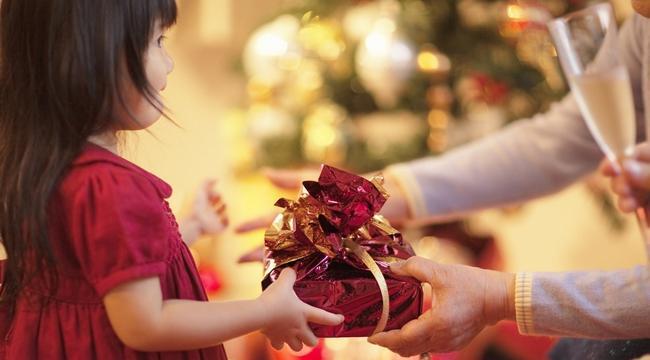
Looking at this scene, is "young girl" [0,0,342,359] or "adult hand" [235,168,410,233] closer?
"young girl" [0,0,342,359]

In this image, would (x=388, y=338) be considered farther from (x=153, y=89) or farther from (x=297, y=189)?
(x=297, y=189)

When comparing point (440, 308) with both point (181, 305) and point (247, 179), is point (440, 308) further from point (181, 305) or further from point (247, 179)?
point (247, 179)

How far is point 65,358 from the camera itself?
69 centimetres

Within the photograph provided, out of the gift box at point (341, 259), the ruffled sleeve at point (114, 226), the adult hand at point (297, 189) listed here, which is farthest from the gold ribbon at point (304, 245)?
the adult hand at point (297, 189)

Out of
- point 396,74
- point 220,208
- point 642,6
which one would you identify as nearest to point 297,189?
point 220,208

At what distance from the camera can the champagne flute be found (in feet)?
3.55

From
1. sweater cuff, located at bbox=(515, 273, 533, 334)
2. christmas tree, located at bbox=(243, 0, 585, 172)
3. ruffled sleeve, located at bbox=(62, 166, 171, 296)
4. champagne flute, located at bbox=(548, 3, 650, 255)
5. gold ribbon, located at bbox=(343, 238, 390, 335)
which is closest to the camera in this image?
ruffled sleeve, located at bbox=(62, 166, 171, 296)

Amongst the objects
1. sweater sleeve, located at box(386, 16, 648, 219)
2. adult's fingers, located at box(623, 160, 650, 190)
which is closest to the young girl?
adult's fingers, located at box(623, 160, 650, 190)

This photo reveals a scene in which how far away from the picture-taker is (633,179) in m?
1.02

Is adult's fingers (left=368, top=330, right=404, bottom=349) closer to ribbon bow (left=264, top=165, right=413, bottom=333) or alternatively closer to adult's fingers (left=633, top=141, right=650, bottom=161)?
ribbon bow (left=264, top=165, right=413, bottom=333)

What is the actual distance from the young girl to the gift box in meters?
0.03

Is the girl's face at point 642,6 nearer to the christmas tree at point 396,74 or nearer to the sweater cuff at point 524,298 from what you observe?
the sweater cuff at point 524,298

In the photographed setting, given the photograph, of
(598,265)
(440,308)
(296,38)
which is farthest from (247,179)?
(440,308)

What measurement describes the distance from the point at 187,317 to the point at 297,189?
1.94 ft
